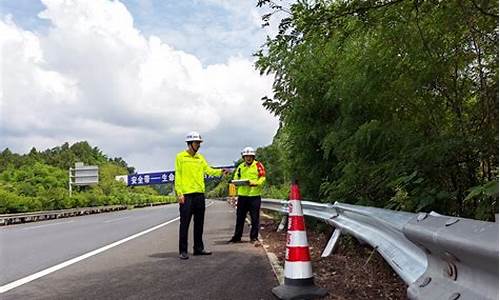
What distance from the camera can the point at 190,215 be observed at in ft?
28.1

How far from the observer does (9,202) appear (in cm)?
3184

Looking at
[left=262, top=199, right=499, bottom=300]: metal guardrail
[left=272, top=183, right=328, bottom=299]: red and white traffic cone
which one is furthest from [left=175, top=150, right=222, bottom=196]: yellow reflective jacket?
[left=262, top=199, right=499, bottom=300]: metal guardrail

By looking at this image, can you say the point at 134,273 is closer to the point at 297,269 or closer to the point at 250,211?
the point at 297,269

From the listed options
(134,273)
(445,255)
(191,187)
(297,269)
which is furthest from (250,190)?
(445,255)

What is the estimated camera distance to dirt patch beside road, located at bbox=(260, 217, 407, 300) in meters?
5.13

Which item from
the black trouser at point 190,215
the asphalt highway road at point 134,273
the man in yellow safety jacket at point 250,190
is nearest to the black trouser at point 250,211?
the man in yellow safety jacket at point 250,190

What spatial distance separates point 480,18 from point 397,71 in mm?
1280

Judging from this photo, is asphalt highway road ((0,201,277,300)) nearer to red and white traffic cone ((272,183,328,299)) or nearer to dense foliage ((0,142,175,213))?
red and white traffic cone ((272,183,328,299))

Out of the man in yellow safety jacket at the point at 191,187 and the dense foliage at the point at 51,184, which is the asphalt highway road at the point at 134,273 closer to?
the man in yellow safety jacket at the point at 191,187

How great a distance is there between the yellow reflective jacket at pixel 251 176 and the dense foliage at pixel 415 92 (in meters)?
3.20

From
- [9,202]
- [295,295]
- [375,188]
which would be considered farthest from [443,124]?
[9,202]

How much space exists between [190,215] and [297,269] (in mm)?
3795

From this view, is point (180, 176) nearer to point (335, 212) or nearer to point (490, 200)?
point (335, 212)

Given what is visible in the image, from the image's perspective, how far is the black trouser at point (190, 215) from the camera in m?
8.34
